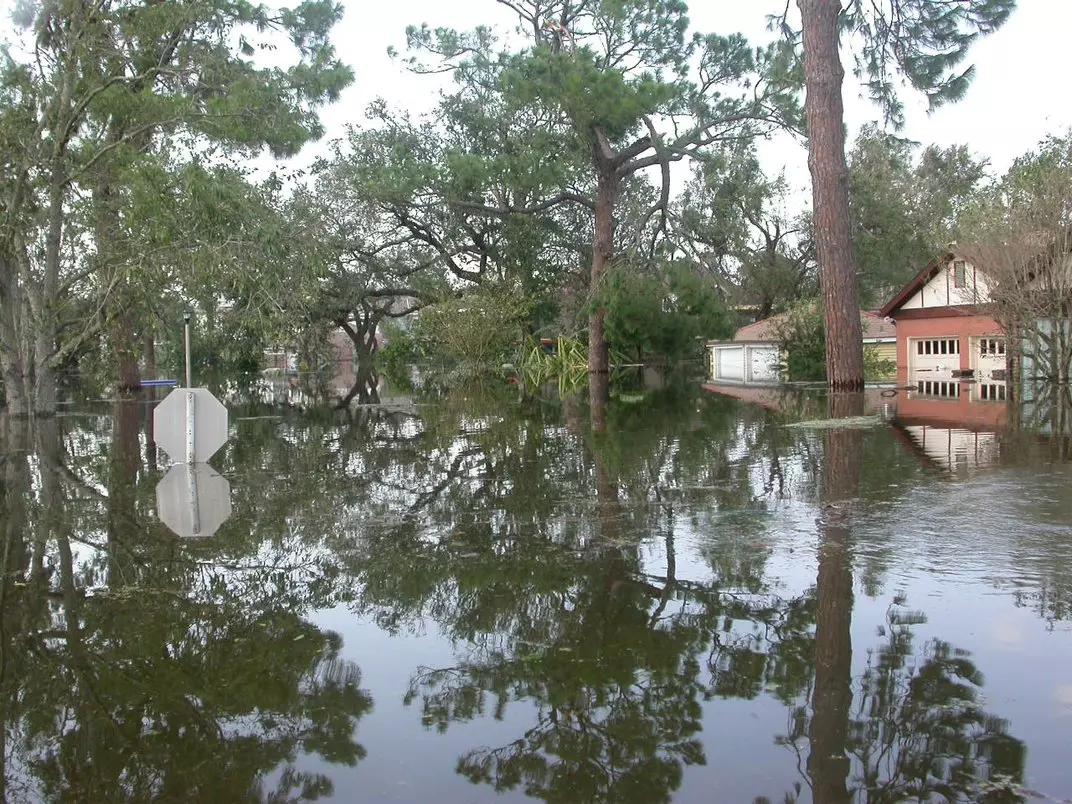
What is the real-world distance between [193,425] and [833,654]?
29.9ft

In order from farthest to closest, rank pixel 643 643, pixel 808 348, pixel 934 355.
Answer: pixel 808 348, pixel 934 355, pixel 643 643

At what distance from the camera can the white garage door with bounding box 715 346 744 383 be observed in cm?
4647

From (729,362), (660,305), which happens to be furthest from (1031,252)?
(729,362)

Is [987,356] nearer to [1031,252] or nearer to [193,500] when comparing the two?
[1031,252]

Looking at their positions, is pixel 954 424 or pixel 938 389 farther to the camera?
pixel 938 389

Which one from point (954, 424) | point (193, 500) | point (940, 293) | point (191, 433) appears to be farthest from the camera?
point (940, 293)

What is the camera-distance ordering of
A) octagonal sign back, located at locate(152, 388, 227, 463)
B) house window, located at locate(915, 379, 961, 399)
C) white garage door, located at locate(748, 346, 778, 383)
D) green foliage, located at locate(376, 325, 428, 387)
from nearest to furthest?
octagonal sign back, located at locate(152, 388, 227, 463)
house window, located at locate(915, 379, 961, 399)
white garage door, located at locate(748, 346, 778, 383)
green foliage, located at locate(376, 325, 428, 387)

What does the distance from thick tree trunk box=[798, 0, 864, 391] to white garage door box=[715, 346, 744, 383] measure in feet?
65.2

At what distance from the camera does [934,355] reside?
39.5 metres

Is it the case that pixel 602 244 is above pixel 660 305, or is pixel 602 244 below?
above

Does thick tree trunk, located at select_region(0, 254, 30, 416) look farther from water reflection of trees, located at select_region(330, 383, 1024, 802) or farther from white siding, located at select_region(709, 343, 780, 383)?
white siding, located at select_region(709, 343, 780, 383)

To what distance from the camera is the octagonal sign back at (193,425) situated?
12086mm

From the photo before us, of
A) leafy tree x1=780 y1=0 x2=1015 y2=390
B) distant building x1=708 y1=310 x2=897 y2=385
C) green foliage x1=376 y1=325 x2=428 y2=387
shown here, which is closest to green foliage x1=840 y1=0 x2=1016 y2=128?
leafy tree x1=780 y1=0 x2=1015 y2=390

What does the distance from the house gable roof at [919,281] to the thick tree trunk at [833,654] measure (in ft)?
92.8
